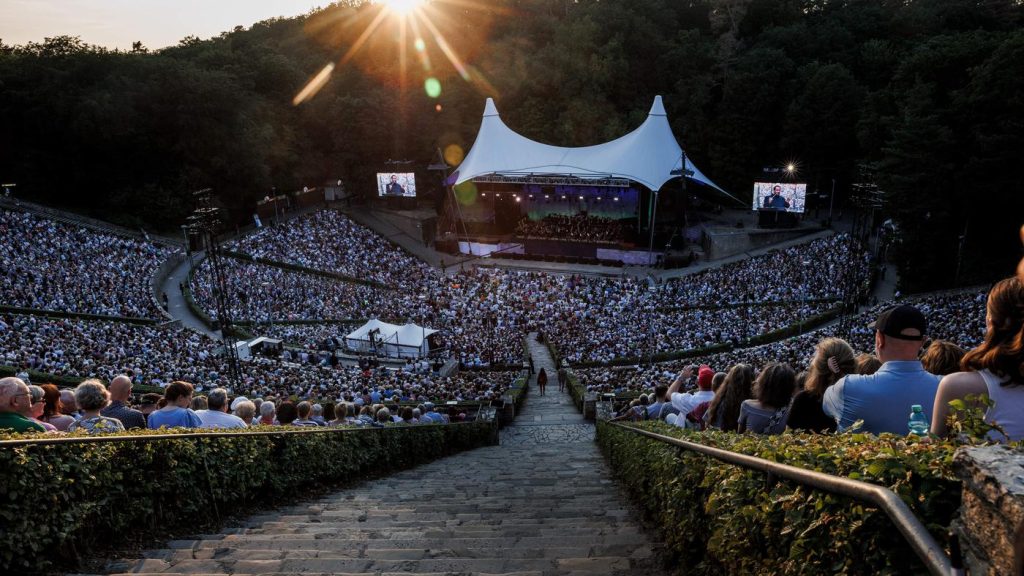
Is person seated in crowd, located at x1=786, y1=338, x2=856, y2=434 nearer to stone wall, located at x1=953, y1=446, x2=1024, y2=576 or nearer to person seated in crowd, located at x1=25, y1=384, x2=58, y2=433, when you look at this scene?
stone wall, located at x1=953, y1=446, x2=1024, y2=576

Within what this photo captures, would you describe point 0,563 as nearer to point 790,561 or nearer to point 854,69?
point 790,561

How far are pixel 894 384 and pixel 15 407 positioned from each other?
5.24 metres

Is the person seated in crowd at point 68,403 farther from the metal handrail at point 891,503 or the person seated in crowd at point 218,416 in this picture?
the metal handrail at point 891,503

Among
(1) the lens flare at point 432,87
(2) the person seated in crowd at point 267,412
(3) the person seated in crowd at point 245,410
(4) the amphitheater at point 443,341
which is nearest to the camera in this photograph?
(4) the amphitheater at point 443,341

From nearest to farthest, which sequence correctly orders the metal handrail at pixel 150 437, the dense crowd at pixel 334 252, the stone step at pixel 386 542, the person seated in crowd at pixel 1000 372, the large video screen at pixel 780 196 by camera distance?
the person seated in crowd at pixel 1000 372 < the metal handrail at pixel 150 437 < the stone step at pixel 386 542 < the dense crowd at pixel 334 252 < the large video screen at pixel 780 196

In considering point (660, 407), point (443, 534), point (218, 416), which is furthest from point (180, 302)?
point (443, 534)

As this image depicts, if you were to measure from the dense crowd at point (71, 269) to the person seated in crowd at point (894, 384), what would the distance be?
22.4 metres

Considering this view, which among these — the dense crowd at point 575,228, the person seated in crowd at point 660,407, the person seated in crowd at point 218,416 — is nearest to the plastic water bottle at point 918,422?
the person seated in crowd at point 660,407

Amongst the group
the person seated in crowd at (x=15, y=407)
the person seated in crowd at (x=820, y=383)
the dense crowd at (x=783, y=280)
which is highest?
the person seated in crowd at (x=820, y=383)

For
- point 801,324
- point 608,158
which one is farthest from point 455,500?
point 608,158

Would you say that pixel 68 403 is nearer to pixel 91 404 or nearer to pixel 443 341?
pixel 91 404

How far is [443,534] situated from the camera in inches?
195

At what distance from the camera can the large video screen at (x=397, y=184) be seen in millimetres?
40375

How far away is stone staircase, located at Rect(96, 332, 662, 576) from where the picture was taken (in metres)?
3.91
